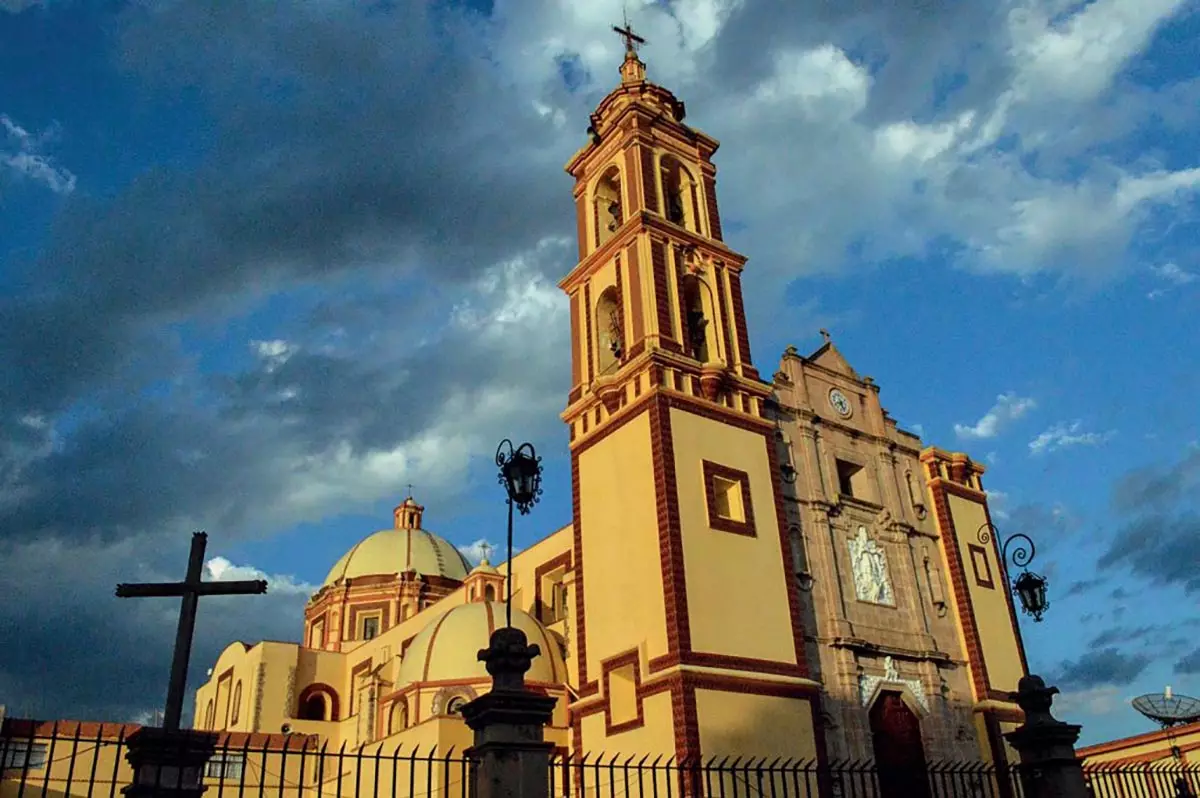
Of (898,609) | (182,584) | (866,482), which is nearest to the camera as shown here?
(182,584)

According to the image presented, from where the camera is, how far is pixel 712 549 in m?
21.6

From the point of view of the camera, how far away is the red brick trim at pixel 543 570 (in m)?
32.0

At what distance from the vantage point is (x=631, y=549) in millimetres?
22016

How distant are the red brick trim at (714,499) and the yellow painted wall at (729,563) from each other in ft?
0.38

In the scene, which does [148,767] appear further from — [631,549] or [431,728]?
[431,728]

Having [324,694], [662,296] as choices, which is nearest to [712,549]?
[662,296]

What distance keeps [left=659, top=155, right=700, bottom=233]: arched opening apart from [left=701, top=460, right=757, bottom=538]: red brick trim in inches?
308

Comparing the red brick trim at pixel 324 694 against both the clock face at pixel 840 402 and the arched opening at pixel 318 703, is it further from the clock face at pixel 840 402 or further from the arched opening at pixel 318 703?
the clock face at pixel 840 402

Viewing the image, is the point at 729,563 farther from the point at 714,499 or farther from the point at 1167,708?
the point at 1167,708

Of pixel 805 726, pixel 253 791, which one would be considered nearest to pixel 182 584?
pixel 805 726

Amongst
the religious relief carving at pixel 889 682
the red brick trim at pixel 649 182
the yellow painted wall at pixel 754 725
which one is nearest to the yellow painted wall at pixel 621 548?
the yellow painted wall at pixel 754 725

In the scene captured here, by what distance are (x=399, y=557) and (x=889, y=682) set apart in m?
30.2

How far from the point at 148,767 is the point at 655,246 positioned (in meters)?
19.4

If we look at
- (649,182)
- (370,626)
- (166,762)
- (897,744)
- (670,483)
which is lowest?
(166,762)
